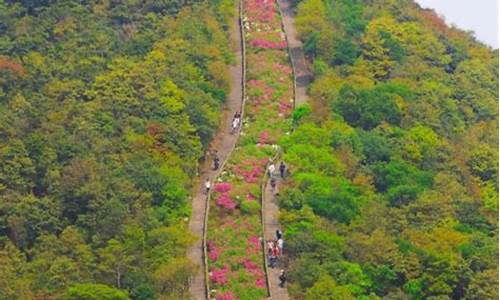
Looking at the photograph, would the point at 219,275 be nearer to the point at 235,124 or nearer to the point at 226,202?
the point at 226,202

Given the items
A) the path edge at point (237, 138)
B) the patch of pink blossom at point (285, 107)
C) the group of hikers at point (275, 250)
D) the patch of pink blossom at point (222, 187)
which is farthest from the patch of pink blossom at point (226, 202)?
the patch of pink blossom at point (285, 107)

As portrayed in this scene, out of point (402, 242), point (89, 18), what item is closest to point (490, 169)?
point (402, 242)

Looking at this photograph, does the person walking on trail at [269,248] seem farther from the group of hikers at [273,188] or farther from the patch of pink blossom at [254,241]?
the patch of pink blossom at [254,241]

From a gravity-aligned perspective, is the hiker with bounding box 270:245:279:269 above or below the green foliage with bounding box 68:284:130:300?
above

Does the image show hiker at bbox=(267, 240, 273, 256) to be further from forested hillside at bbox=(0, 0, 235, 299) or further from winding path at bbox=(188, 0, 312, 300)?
forested hillside at bbox=(0, 0, 235, 299)

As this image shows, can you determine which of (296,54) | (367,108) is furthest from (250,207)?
(296,54)

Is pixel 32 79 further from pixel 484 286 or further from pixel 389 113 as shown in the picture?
pixel 484 286

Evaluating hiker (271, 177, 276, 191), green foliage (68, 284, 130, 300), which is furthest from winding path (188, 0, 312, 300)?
green foliage (68, 284, 130, 300)
